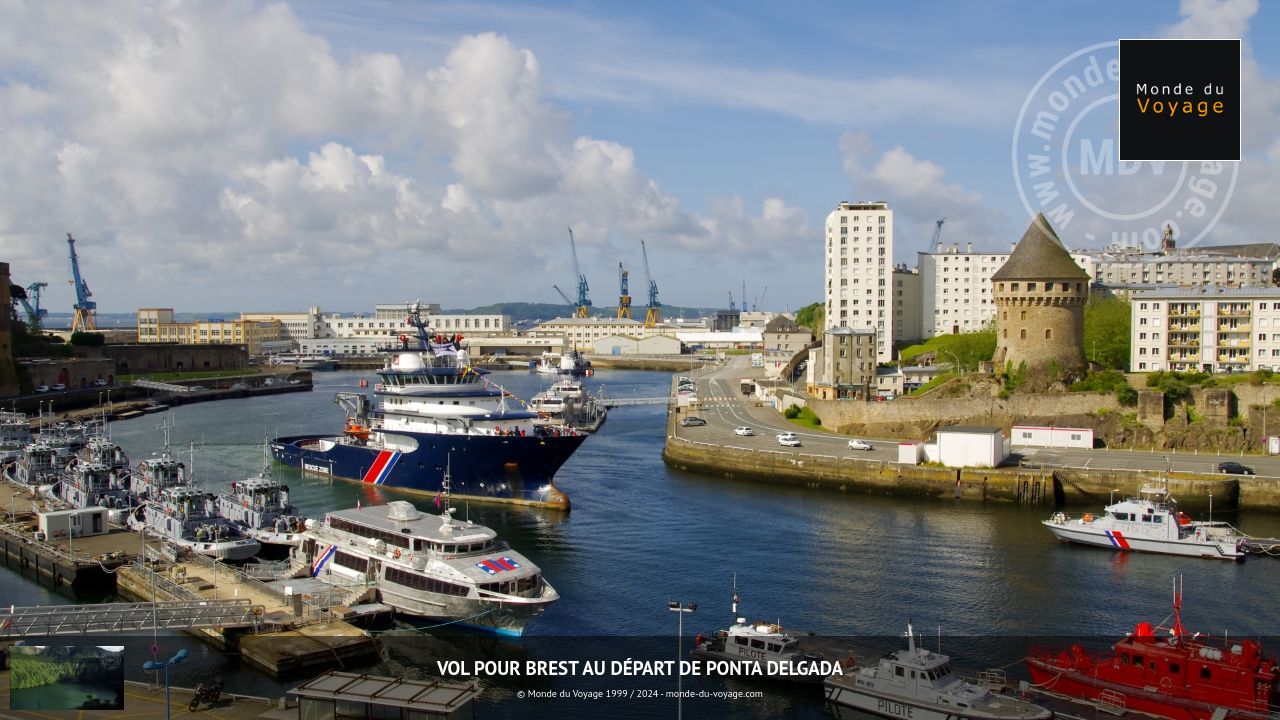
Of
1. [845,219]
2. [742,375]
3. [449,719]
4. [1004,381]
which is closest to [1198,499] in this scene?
[1004,381]

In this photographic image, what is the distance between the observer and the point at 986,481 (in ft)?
109

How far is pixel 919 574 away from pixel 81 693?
17951 millimetres

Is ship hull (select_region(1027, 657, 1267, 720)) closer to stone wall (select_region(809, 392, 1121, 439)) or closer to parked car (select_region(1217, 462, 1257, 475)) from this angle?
parked car (select_region(1217, 462, 1257, 475))

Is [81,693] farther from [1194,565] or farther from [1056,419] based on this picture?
[1056,419]

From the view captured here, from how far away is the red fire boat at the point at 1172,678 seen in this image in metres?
15.1

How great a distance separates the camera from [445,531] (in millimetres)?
20656

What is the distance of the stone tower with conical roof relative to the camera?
42.7 m

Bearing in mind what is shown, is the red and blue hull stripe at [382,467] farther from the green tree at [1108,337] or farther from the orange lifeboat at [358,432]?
the green tree at [1108,337]

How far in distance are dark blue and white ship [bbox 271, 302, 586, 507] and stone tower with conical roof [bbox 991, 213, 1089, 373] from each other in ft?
72.0

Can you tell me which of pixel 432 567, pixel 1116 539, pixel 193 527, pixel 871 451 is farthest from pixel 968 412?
pixel 193 527

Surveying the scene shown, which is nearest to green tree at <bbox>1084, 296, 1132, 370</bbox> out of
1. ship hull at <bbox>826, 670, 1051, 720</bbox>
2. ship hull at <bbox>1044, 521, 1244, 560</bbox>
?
ship hull at <bbox>1044, 521, 1244, 560</bbox>

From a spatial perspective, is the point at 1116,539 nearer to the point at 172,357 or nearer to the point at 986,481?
the point at 986,481

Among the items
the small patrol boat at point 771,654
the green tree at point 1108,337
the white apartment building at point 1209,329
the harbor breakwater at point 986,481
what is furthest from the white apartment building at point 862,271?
the small patrol boat at point 771,654

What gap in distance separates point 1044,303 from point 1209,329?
788cm
